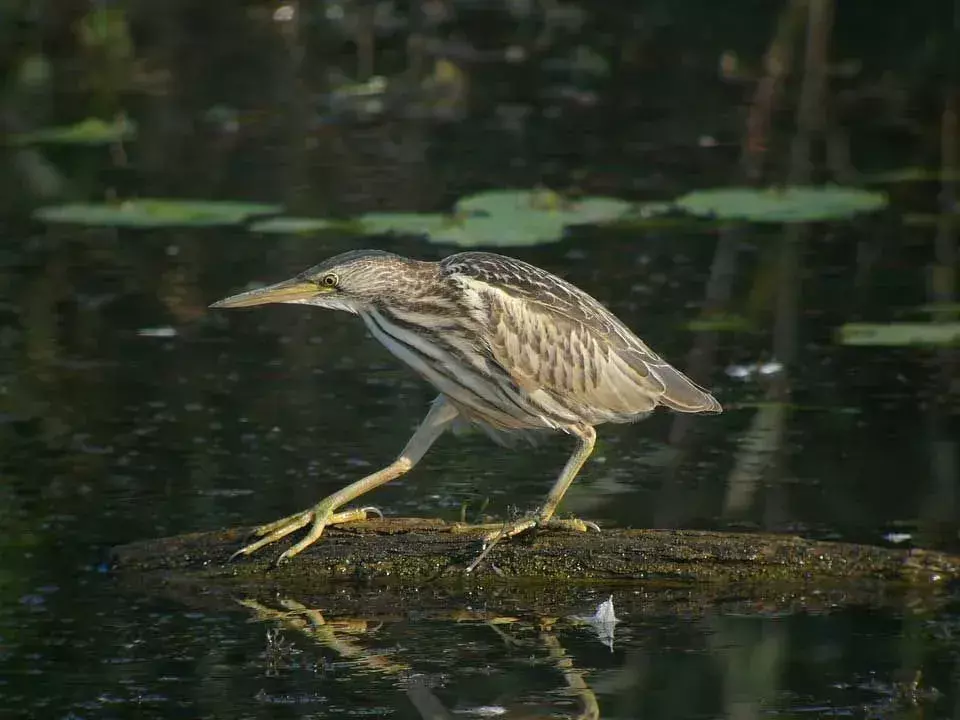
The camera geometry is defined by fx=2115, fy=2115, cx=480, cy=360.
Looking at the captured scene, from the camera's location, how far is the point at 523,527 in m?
7.18

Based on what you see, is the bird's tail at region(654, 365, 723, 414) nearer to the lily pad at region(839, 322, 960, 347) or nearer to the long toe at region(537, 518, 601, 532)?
the long toe at region(537, 518, 601, 532)

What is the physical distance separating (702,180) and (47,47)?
340 inches

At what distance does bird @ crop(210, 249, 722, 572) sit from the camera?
7379 mm

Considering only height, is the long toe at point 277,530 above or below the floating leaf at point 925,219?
above

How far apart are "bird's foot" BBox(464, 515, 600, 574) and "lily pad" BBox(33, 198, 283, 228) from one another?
5.74 meters

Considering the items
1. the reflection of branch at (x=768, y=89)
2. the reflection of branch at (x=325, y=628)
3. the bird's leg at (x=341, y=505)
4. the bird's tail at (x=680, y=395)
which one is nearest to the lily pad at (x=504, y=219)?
the reflection of branch at (x=768, y=89)

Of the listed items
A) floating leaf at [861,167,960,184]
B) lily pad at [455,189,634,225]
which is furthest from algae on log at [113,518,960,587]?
floating leaf at [861,167,960,184]

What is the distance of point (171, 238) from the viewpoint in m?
13.1

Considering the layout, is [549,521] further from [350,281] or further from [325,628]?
[350,281]

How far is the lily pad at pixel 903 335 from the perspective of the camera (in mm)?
10062

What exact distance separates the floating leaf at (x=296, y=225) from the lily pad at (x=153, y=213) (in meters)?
0.18

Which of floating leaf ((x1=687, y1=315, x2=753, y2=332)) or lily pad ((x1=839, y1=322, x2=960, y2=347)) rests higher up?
lily pad ((x1=839, y1=322, x2=960, y2=347))

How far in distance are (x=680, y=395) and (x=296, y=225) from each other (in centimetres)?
511

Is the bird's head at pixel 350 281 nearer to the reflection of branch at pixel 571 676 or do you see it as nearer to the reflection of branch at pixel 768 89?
the reflection of branch at pixel 571 676
